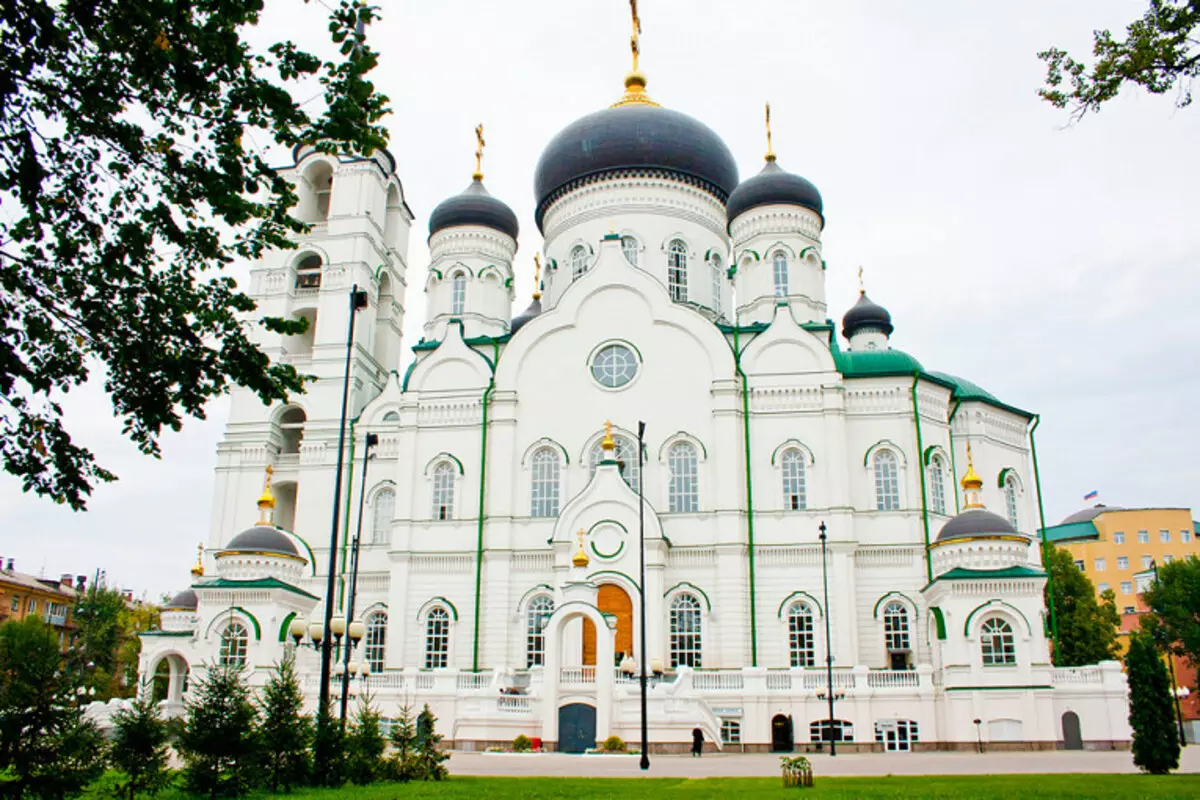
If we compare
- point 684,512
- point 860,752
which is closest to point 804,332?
point 684,512

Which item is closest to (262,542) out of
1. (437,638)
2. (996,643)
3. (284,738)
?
(437,638)

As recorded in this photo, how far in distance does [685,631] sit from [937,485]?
904 cm

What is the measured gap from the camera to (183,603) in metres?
32.9

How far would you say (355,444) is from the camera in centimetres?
3509

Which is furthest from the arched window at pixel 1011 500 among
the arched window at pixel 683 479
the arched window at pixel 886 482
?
the arched window at pixel 683 479

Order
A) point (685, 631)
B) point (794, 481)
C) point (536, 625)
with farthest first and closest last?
point (794, 481) → point (536, 625) → point (685, 631)

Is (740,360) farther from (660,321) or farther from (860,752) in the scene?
(860,752)

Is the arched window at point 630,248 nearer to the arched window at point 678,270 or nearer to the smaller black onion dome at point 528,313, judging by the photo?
the arched window at point 678,270

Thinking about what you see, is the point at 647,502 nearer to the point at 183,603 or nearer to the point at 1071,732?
the point at 1071,732

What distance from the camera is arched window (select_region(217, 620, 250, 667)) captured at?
96.5 feet

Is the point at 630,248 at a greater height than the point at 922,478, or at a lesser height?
greater

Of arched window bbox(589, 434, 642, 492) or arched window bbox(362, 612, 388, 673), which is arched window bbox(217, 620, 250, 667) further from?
arched window bbox(589, 434, 642, 492)

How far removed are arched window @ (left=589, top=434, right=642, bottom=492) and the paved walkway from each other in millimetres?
10019

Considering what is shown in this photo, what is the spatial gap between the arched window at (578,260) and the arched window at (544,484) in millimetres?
8436
